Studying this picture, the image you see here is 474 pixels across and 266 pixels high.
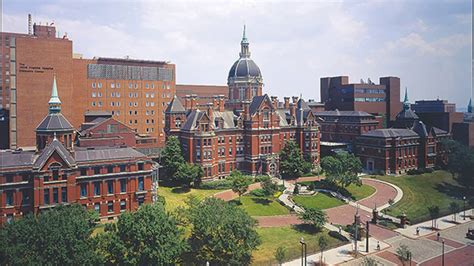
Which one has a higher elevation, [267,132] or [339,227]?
[267,132]

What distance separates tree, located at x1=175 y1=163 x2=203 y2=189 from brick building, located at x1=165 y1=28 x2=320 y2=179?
187 inches

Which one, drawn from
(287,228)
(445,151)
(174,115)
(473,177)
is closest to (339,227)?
(287,228)

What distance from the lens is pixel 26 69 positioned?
9881cm

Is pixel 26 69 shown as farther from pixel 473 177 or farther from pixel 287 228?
pixel 473 177

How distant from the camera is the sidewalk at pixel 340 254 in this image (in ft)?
170

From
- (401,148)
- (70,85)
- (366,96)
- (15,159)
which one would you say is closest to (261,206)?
(15,159)

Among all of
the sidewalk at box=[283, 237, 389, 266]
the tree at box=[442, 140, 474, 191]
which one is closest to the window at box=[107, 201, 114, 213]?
the sidewalk at box=[283, 237, 389, 266]

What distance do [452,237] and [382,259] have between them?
57.5 feet

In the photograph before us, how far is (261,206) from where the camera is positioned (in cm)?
7075

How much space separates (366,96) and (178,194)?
78553mm

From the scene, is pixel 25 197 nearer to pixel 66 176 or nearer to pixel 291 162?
pixel 66 176

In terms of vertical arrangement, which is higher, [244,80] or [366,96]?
[244,80]

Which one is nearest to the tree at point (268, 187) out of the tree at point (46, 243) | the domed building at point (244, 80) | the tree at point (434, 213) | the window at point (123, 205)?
the window at point (123, 205)

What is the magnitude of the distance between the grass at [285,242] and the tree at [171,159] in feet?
82.5
